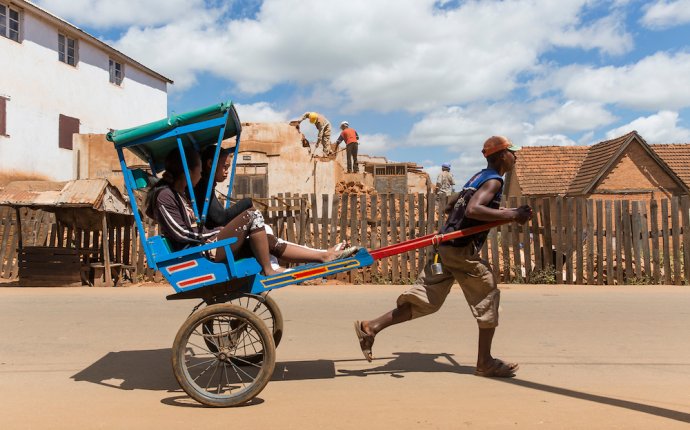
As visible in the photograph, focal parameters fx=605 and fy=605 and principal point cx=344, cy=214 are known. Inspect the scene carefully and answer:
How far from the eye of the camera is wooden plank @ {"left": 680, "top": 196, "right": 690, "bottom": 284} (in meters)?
11.3

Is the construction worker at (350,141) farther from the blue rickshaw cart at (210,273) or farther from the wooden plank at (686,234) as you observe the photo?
the blue rickshaw cart at (210,273)

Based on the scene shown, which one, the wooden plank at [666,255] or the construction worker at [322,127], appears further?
the construction worker at [322,127]

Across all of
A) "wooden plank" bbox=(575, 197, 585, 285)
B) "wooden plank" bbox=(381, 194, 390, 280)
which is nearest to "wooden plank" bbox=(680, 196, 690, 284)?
"wooden plank" bbox=(575, 197, 585, 285)

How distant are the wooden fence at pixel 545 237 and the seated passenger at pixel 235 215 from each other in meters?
6.29

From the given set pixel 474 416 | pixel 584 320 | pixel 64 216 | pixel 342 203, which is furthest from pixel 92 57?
pixel 474 416

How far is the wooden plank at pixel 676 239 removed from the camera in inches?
446

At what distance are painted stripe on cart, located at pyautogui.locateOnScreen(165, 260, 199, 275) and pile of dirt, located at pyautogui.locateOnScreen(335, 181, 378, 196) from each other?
1359 cm

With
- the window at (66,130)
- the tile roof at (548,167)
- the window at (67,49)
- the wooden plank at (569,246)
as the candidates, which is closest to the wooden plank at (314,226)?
the wooden plank at (569,246)

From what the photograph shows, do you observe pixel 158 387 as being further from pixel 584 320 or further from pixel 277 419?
pixel 584 320

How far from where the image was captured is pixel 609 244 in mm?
11414

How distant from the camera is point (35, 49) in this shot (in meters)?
24.6

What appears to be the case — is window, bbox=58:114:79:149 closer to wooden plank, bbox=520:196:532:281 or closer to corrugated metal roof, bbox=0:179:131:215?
corrugated metal roof, bbox=0:179:131:215

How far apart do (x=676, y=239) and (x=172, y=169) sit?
10212mm

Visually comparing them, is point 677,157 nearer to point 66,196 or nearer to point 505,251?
point 505,251
